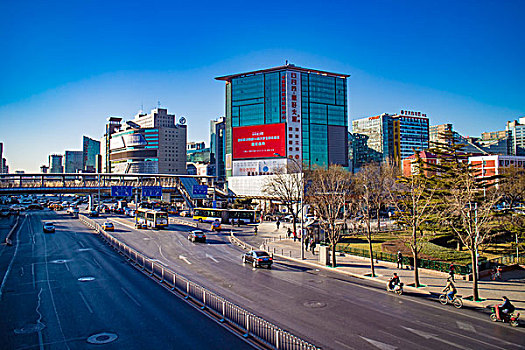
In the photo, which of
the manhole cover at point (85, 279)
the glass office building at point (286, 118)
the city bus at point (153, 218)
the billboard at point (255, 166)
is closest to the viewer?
the manhole cover at point (85, 279)

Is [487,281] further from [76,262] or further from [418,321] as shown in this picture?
[76,262]

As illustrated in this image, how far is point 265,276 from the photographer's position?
26.8 m

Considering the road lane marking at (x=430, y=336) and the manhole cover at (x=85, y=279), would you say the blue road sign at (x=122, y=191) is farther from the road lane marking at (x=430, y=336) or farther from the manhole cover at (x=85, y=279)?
the road lane marking at (x=430, y=336)

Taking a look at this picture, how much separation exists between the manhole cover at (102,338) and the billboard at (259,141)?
11179 cm

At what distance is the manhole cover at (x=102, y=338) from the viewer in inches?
563

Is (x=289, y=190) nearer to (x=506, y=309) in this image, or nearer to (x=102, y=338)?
(x=506, y=309)

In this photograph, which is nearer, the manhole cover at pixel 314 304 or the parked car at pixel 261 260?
the manhole cover at pixel 314 304

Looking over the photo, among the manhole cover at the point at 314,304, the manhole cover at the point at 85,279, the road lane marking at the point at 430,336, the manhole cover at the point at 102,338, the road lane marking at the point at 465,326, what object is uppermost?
the manhole cover at the point at 102,338

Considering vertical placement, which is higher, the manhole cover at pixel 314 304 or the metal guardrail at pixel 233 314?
the metal guardrail at pixel 233 314

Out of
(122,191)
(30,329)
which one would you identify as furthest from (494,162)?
(30,329)

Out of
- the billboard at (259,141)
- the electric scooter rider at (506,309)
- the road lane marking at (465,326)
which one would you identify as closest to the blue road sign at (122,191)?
the billboard at (259,141)

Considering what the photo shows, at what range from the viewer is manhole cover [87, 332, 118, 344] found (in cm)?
1429

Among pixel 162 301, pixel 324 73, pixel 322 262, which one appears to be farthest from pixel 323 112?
pixel 162 301

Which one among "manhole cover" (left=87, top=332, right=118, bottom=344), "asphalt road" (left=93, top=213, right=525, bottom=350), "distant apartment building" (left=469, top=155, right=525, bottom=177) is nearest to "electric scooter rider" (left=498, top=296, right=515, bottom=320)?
"asphalt road" (left=93, top=213, right=525, bottom=350)
